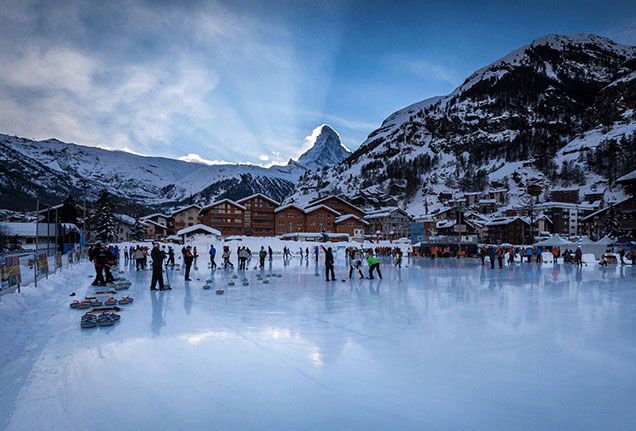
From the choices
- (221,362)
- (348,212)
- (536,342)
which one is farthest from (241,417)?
(348,212)

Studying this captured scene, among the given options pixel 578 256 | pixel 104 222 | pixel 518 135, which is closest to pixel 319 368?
pixel 578 256

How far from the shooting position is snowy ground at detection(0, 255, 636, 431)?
337cm

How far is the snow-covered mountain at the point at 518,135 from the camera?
11431cm

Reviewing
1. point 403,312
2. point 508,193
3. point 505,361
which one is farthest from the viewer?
point 508,193

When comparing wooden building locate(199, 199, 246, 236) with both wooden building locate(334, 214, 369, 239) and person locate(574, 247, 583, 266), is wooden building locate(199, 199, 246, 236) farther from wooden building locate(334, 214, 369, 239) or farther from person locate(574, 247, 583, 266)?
person locate(574, 247, 583, 266)

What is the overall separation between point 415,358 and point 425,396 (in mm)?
1280

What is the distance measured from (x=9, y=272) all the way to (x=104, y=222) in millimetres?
51093

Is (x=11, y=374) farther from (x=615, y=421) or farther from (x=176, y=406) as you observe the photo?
(x=615, y=421)

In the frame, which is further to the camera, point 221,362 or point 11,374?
point 221,362

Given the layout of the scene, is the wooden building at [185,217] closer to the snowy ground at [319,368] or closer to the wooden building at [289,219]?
the wooden building at [289,219]

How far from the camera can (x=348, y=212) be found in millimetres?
82750

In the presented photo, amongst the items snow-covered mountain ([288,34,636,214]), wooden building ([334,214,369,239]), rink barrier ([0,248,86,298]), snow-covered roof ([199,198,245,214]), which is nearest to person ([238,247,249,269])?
rink barrier ([0,248,86,298])

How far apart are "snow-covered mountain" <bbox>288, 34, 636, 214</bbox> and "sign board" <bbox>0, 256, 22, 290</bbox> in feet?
365

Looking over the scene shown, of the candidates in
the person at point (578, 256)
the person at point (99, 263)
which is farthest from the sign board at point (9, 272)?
the person at point (578, 256)
